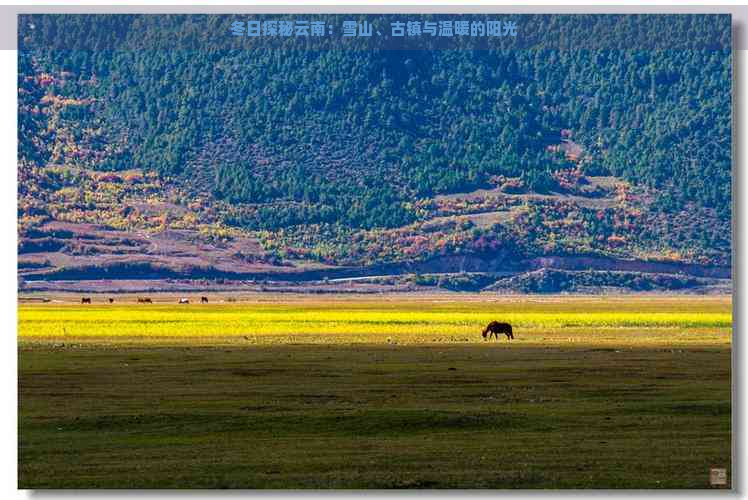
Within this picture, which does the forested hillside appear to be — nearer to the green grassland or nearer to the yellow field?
the yellow field

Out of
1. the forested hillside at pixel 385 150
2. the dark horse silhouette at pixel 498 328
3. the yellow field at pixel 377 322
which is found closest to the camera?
the dark horse silhouette at pixel 498 328

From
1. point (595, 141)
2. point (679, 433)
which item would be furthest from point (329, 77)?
point (679, 433)

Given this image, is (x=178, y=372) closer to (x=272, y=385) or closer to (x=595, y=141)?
(x=272, y=385)

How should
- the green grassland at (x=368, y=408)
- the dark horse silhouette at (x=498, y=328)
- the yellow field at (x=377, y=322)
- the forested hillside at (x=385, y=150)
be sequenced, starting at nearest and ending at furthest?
the green grassland at (x=368, y=408), the dark horse silhouette at (x=498, y=328), the yellow field at (x=377, y=322), the forested hillside at (x=385, y=150)

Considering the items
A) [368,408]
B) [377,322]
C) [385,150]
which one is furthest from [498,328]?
[385,150]

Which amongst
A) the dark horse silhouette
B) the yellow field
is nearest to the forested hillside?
the yellow field

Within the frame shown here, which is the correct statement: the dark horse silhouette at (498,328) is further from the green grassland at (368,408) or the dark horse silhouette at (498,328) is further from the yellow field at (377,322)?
the green grassland at (368,408)

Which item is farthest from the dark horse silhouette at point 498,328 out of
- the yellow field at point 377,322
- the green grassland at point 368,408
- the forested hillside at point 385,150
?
the forested hillside at point 385,150
